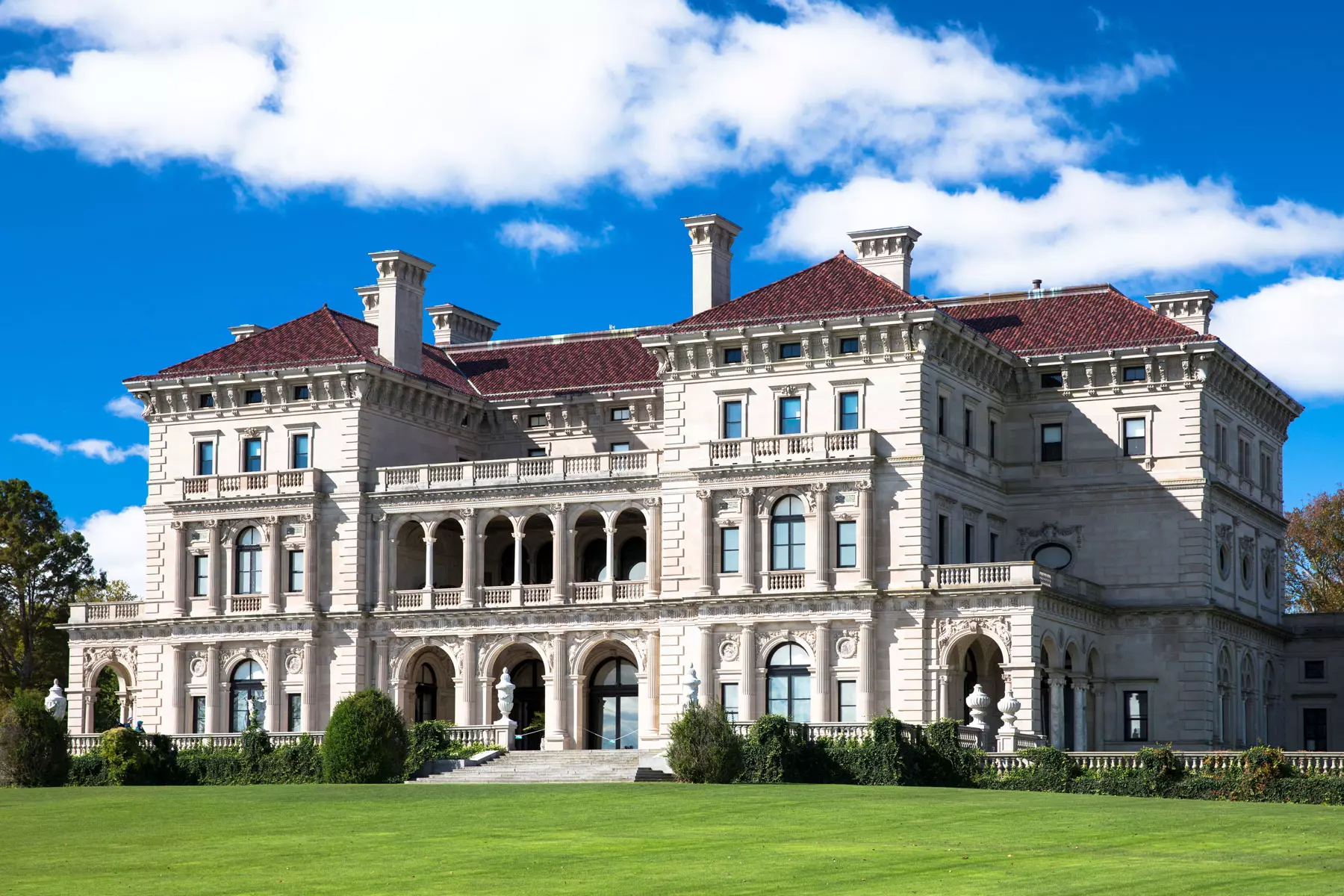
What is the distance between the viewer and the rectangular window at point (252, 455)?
252 feet

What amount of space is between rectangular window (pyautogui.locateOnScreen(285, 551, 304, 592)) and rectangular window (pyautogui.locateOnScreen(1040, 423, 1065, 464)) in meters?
26.3

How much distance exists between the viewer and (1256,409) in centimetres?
7888

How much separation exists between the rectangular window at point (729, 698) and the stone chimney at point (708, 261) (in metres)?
14.0

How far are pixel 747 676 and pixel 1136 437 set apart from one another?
16.3 metres

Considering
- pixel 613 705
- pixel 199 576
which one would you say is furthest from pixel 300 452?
pixel 613 705

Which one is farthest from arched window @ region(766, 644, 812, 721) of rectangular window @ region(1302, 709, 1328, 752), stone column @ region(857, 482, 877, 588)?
rectangular window @ region(1302, 709, 1328, 752)

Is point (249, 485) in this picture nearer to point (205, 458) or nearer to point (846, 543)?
point (205, 458)

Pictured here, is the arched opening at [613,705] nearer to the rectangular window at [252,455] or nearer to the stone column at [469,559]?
the stone column at [469,559]

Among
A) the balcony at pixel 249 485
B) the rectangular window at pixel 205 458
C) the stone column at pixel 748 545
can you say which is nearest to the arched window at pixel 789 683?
the stone column at pixel 748 545

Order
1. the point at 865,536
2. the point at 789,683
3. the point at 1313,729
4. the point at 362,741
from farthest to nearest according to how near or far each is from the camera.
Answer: the point at 1313,729 → the point at 789,683 → the point at 865,536 → the point at 362,741

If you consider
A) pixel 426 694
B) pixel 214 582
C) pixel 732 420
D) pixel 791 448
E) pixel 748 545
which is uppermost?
pixel 732 420

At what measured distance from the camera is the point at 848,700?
66312mm

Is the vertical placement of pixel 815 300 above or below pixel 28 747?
above

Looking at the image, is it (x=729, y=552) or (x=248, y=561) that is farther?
(x=248, y=561)
